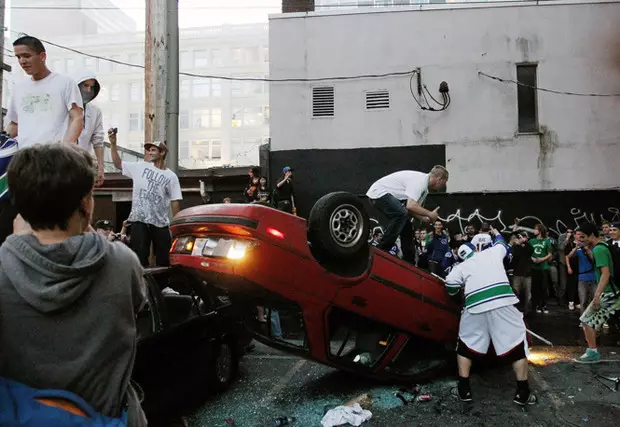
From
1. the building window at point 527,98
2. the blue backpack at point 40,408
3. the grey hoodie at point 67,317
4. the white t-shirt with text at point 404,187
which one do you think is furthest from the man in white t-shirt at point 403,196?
the building window at point 527,98

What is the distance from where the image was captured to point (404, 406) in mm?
4484

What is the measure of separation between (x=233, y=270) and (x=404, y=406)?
2.14m

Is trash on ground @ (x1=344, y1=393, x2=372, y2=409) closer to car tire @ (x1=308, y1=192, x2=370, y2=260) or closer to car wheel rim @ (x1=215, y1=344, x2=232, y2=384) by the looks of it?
car wheel rim @ (x1=215, y1=344, x2=232, y2=384)

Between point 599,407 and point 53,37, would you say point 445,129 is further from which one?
point 53,37

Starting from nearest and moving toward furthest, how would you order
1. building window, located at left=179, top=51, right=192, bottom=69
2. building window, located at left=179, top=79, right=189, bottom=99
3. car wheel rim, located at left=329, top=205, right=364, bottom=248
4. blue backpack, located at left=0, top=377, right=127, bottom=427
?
blue backpack, located at left=0, top=377, right=127, bottom=427 → car wheel rim, located at left=329, top=205, right=364, bottom=248 → building window, located at left=179, top=79, right=189, bottom=99 → building window, located at left=179, top=51, right=192, bottom=69

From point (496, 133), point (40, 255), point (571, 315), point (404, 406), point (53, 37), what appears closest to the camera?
point (40, 255)

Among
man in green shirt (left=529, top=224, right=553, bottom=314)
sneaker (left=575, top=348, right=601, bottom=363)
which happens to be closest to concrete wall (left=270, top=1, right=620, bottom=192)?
man in green shirt (left=529, top=224, right=553, bottom=314)

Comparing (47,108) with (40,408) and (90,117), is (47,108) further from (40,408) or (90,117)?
(40,408)

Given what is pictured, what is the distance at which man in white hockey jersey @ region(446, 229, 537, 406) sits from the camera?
455cm

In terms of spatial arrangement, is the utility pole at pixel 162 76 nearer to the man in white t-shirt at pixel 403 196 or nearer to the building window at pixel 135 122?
the man in white t-shirt at pixel 403 196

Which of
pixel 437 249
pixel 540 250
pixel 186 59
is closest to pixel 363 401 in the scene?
pixel 437 249

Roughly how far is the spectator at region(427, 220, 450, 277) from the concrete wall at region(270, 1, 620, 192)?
3.46 m

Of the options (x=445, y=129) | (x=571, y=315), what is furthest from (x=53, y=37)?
(x=571, y=315)

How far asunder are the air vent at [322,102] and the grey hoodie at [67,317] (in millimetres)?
13037
